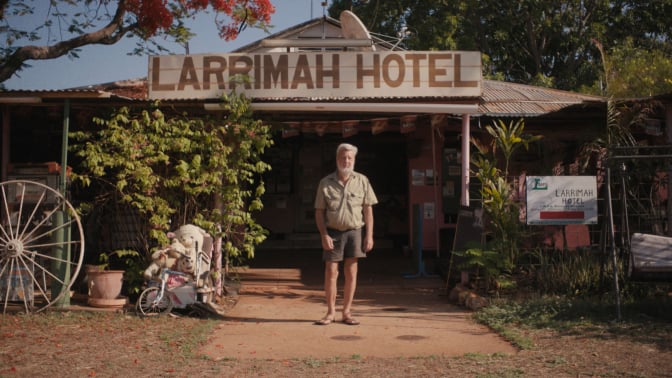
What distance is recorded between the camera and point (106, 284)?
758 cm

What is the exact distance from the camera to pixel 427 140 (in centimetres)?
1219

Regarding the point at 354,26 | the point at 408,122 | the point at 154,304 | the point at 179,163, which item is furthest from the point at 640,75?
the point at 154,304

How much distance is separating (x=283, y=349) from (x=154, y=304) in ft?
6.84

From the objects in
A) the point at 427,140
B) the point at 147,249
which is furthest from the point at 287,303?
the point at 427,140

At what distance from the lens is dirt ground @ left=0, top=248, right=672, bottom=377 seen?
202 inches

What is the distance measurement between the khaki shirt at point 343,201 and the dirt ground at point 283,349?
3.63 ft

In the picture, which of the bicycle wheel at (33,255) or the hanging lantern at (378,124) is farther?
the hanging lantern at (378,124)

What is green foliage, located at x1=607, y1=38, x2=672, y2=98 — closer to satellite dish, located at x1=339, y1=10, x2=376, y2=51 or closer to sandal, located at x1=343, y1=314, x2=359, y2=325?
satellite dish, located at x1=339, y1=10, x2=376, y2=51

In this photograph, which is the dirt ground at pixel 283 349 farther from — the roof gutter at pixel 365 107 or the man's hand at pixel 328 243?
the roof gutter at pixel 365 107

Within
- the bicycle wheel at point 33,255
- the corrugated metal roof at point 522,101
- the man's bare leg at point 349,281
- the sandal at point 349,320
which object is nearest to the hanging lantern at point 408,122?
the corrugated metal roof at point 522,101

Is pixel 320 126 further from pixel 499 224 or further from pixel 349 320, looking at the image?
pixel 349 320

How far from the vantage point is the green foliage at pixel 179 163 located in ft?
26.0

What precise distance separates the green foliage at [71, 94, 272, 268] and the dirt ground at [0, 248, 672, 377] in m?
1.36

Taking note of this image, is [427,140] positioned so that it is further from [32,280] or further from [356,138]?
[32,280]
